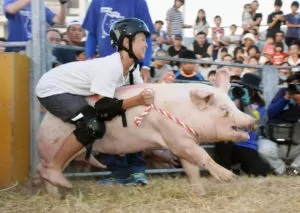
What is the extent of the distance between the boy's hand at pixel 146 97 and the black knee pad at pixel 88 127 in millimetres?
322

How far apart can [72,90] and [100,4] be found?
3.57 feet

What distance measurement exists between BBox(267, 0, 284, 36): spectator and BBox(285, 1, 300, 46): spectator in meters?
0.19

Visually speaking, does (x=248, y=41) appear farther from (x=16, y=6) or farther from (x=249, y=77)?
(x=16, y=6)

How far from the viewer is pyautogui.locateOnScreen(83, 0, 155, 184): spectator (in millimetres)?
4293

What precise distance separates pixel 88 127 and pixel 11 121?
0.75 meters

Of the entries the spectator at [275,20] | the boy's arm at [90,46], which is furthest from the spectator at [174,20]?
the boy's arm at [90,46]

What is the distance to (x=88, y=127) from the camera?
3.51 meters

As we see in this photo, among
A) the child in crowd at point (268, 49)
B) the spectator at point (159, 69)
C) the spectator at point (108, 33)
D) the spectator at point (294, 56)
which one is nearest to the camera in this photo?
the spectator at point (108, 33)

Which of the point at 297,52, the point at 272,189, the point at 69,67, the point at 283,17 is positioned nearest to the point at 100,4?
the point at 69,67

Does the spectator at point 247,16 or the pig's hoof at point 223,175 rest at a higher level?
the spectator at point 247,16

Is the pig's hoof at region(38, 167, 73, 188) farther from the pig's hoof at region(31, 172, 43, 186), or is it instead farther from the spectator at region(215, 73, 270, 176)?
the spectator at region(215, 73, 270, 176)

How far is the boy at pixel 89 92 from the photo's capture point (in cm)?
354

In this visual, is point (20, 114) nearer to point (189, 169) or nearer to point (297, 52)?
point (189, 169)

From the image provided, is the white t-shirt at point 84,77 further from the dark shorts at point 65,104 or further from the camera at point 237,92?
the camera at point 237,92
